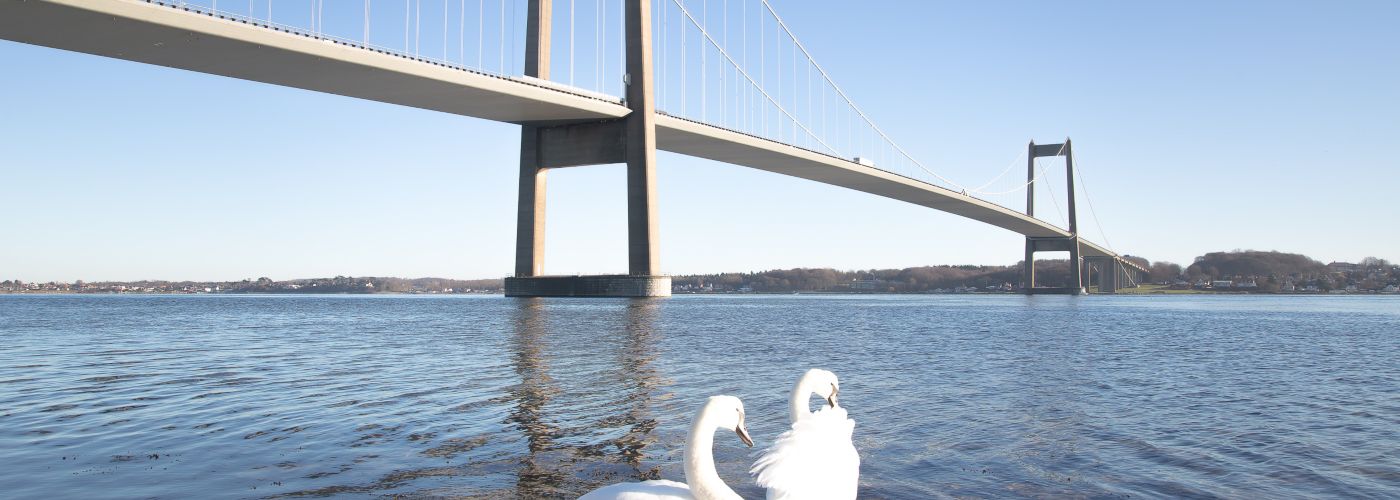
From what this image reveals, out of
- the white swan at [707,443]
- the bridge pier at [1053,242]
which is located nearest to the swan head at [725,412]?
the white swan at [707,443]

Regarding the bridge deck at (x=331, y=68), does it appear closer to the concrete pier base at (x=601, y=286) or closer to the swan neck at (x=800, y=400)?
the concrete pier base at (x=601, y=286)

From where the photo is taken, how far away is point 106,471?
6098 mm

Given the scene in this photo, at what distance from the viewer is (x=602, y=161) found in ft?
161

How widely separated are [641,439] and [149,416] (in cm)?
434

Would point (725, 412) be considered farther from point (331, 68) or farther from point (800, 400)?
point (331, 68)

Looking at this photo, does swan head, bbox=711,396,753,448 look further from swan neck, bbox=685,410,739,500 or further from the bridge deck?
the bridge deck

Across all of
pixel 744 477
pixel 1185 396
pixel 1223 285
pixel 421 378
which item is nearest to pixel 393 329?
pixel 421 378

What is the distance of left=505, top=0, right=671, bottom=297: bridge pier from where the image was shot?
152 feet

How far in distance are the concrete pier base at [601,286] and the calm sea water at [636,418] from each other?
2769cm

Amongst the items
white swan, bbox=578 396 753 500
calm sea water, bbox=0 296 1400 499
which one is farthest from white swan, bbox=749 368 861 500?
calm sea water, bbox=0 296 1400 499

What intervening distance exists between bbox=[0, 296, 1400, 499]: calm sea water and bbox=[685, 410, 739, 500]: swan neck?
2.39 metres

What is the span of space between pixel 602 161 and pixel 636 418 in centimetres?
4126

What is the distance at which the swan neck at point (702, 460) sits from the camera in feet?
10.5

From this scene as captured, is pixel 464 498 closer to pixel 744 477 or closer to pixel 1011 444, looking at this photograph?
pixel 744 477
